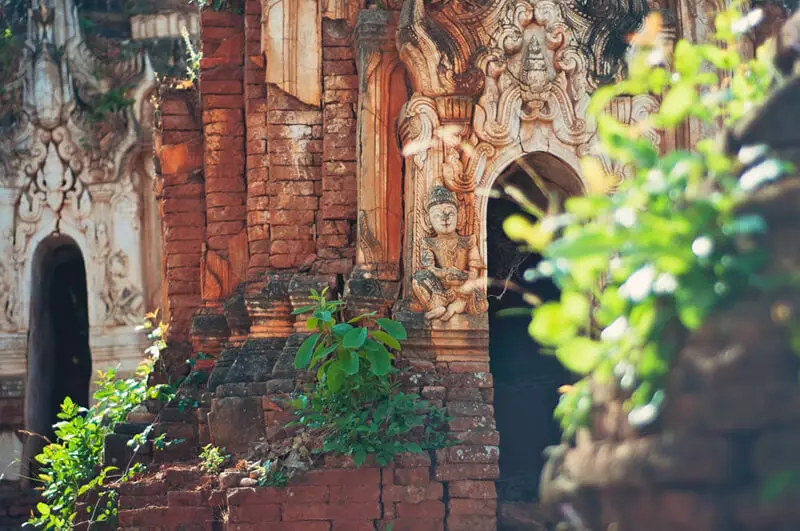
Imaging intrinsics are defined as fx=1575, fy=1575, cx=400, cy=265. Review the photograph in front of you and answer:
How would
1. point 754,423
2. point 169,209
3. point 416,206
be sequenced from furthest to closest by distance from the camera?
1. point 169,209
2. point 416,206
3. point 754,423

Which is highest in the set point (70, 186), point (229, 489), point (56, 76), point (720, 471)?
point (56, 76)

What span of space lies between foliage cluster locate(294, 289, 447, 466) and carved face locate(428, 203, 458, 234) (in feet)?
3.39

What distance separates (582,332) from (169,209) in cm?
692

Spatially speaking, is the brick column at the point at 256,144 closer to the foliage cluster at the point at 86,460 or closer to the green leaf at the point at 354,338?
the foliage cluster at the point at 86,460

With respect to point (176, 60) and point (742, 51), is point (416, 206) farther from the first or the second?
point (176, 60)

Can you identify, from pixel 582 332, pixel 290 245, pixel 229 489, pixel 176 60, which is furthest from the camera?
pixel 176 60

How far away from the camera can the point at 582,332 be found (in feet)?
24.8

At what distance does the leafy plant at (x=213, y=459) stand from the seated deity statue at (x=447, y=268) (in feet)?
5.73

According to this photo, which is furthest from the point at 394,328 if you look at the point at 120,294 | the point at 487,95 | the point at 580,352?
the point at 120,294

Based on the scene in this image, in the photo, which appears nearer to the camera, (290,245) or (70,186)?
(290,245)

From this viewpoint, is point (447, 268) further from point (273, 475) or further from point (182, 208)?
point (182, 208)

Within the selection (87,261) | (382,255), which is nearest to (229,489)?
(382,255)

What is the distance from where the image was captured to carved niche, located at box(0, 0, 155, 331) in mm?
19031

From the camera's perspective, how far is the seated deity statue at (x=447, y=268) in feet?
35.1
